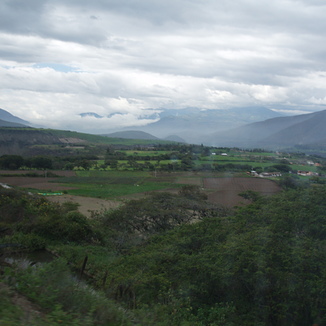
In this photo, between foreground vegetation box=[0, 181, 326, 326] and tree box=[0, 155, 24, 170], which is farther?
tree box=[0, 155, 24, 170]

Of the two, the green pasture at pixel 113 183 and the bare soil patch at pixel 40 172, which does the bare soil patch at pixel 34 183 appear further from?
the bare soil patch at pixel 40 172

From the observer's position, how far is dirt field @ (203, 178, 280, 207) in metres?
26.8

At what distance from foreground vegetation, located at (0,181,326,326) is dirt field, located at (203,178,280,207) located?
34.2 ft

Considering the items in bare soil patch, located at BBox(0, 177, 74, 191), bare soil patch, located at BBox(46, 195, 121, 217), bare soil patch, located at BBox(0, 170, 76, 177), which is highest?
bare soil patch, located at BBox(0, 170, 76, 177)

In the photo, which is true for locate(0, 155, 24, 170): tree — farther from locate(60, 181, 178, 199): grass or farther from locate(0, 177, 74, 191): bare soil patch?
locate(60, 181, 178, 199): grass

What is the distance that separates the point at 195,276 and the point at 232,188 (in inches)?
932

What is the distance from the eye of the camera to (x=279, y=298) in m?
7.79

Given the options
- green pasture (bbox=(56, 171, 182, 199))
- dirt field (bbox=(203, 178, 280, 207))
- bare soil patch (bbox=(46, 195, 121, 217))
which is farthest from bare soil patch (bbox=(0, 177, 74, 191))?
dirt field (bbox=(203, 178, 280, 207))

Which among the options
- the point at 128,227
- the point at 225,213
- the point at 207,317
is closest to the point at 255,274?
the point at 207,317

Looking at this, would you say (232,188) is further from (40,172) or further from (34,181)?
(40,172)

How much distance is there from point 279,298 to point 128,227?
11.2 metres

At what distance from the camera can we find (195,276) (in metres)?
9.16

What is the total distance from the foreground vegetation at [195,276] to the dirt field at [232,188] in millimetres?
10415

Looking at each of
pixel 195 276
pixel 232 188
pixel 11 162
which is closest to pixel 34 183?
pixel 11 162
